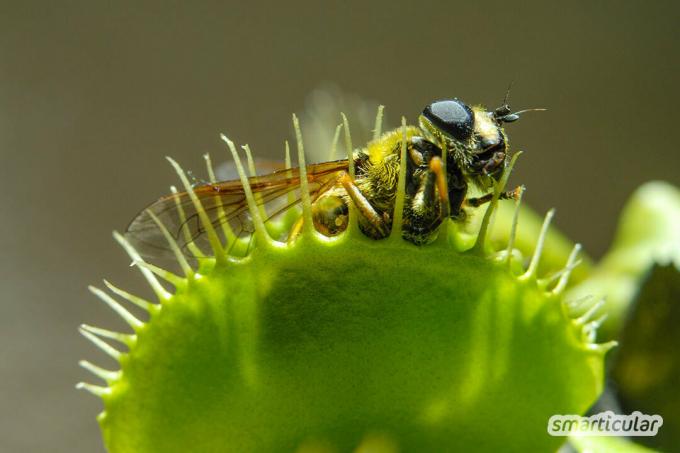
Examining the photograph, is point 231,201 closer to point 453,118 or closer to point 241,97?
point 453,118

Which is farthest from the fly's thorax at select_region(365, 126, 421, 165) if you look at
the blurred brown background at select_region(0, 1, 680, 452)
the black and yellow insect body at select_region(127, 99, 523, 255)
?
the blurred brown background at select_region(0, 1, 680, 452)

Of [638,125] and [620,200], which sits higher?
[638,125]

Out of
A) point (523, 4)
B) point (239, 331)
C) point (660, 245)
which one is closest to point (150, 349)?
point (239, 331)

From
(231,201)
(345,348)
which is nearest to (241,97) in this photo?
(231,201)

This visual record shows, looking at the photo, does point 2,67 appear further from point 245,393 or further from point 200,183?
point 245,393

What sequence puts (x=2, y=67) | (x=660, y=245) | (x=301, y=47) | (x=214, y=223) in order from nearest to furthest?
(x=214, y=223), (x=660, y=245), (x=2, y=67), (x=301, y=47)

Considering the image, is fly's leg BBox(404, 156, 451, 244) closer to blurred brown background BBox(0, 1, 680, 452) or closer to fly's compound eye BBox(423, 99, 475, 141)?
fly's compound eye BBox(423, 99, 475, 141)
